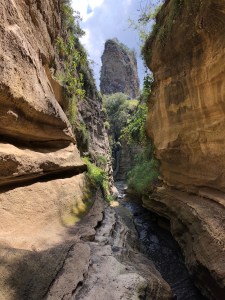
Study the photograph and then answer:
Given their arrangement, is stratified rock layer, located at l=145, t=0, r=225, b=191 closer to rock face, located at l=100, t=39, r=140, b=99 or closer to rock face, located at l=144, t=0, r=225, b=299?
rock face, located at l=144, t=0, r=225, b=299

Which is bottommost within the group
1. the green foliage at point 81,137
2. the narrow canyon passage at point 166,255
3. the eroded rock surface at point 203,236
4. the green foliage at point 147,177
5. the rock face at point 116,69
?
the narrow canyon passage at point 166,255

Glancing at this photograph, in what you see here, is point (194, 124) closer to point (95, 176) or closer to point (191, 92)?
point (191, 92)

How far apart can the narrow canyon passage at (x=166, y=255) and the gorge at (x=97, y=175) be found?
44 mm

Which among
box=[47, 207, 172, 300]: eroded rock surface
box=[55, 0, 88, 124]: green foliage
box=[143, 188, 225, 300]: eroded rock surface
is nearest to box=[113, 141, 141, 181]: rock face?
box=[55, 0, 88, 124]: green foliage

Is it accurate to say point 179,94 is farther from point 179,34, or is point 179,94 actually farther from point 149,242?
point 149,242

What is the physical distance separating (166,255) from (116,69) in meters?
40.6

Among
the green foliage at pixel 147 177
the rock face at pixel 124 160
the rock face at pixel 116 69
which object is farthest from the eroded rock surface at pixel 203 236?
the rock face at pixel 116 69

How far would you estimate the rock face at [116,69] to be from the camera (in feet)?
145

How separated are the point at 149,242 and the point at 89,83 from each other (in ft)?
37.2

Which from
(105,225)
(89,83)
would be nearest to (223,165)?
(105,225)

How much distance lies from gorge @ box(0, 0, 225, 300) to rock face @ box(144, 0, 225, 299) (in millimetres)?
31

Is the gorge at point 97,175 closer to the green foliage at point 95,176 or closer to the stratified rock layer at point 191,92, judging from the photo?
the stratified rock layer at point 191,92

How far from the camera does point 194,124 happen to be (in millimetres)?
7574

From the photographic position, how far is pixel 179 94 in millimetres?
8156
